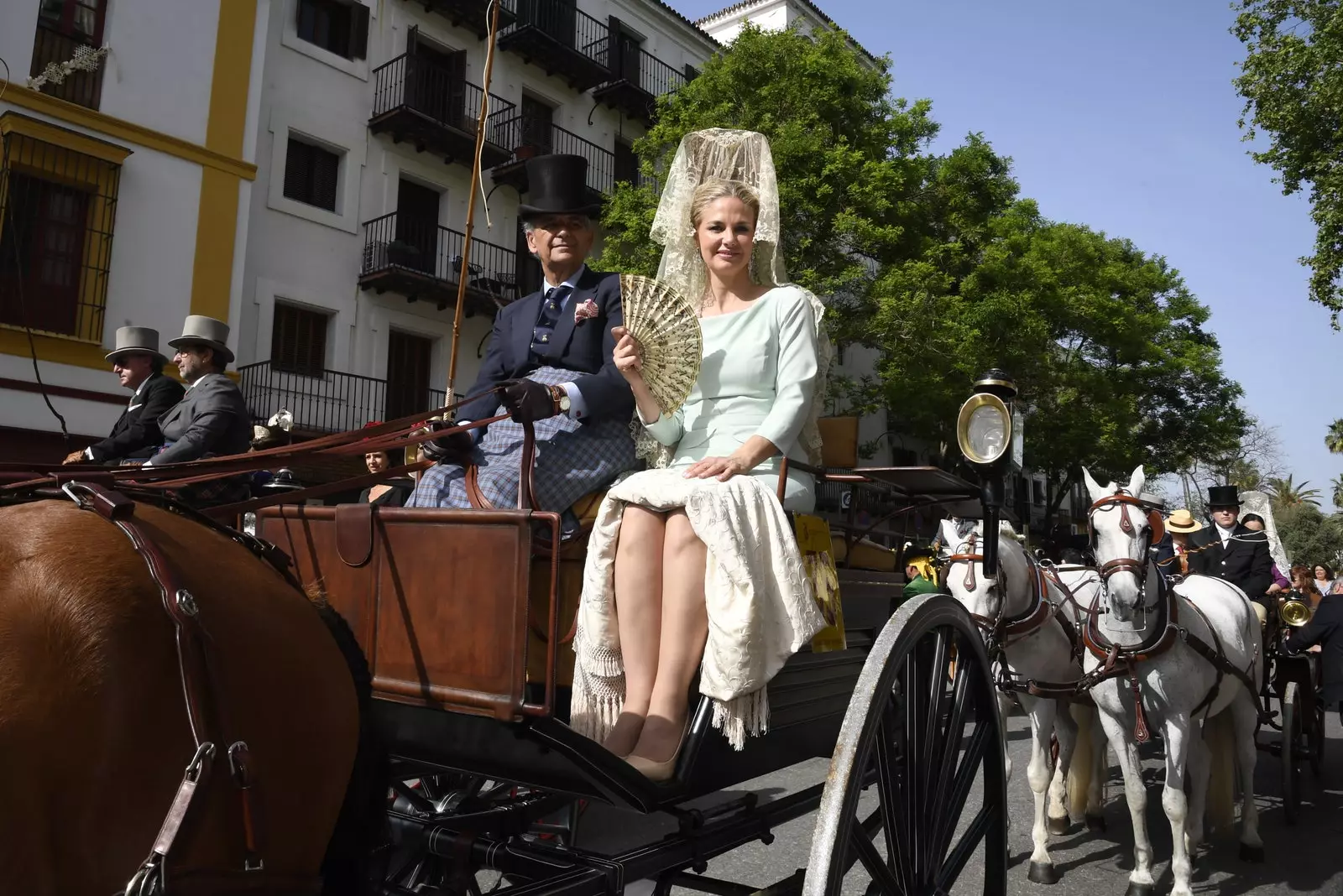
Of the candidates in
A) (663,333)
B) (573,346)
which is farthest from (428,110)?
(663,333)

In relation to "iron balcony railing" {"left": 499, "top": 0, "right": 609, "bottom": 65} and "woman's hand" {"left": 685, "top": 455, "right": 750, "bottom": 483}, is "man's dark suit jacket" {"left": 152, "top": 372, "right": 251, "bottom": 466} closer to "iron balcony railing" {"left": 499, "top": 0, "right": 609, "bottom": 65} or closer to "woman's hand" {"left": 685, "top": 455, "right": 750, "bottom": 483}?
"woman's hand" {"left": 685, "top": 455, "right": 750, "bottom": 483}

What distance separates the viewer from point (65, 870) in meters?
1.20

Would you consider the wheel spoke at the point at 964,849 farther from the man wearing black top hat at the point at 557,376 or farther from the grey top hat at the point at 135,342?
the grey top hat at the point at 135,342

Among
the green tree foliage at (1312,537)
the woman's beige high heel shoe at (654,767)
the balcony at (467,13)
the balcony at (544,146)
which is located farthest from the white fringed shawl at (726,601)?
the green tree foliage at (1312,537)

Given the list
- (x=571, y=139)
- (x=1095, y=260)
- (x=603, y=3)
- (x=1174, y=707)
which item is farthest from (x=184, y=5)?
(x=1095, y=260)

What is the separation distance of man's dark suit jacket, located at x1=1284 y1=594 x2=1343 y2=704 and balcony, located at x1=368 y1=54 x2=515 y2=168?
40.8 feet

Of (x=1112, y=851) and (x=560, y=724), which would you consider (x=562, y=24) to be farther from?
(x=560, y=724)

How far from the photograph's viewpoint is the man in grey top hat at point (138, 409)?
398 centimetres

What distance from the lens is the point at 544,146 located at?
674 inches

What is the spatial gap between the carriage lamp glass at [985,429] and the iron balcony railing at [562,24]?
15.6m

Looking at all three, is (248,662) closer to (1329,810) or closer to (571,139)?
(1329,810)

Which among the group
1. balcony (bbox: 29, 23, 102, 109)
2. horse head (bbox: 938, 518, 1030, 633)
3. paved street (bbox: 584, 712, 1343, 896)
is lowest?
paved street (bbox: 584, 712, 1343, 896)

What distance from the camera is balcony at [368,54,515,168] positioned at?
14.6 meters

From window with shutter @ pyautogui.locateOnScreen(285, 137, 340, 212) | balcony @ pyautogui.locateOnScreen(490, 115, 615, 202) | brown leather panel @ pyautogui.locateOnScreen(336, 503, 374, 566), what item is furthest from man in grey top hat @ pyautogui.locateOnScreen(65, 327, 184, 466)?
balcony @ pyautogui.locateOnScreen(490, 115, 615, 202)
